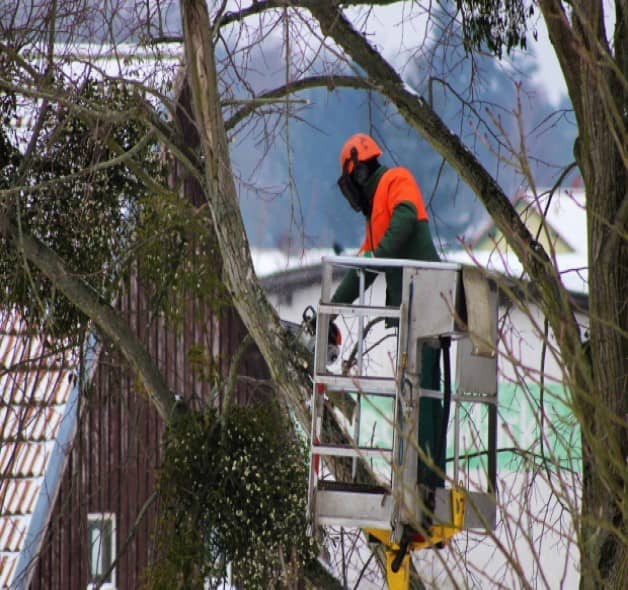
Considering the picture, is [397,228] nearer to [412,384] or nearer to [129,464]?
[412,384]

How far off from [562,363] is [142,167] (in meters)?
5.45

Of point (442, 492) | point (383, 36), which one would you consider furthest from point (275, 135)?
point (442, 492)

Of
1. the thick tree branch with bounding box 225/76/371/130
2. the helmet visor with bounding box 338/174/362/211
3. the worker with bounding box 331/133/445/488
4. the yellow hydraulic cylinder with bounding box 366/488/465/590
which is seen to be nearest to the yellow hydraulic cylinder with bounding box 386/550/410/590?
the yellow hydraulic cylinder with bounding box 366/488/465/590

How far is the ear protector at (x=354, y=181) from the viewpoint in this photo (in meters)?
6.32

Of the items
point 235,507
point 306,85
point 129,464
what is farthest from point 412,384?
point 129,464

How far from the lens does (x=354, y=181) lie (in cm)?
636

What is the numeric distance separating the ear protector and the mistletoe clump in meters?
1.87

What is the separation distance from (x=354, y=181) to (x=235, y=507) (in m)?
2.21

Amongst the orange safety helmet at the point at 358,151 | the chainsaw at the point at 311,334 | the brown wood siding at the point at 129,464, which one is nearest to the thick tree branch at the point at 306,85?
the chainsaw at the point at 311,334

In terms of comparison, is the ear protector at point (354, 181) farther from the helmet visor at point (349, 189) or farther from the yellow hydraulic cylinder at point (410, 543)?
the yellow hydraulic cylinder at point (410, 543)

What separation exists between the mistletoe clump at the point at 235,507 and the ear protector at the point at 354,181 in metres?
1.87

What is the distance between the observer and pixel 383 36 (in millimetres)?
9656

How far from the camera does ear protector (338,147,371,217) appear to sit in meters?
6.32

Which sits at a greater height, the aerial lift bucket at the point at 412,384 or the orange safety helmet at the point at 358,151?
the orange safety helmet at the point at 358,151
